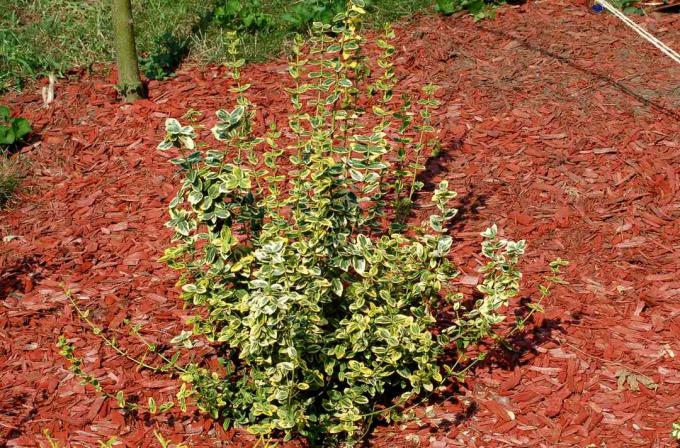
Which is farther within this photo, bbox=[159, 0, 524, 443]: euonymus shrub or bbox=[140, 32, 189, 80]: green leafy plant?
bbox=[140, 32, 189, 80]: green leafy plant

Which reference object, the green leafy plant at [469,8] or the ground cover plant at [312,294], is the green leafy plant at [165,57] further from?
the ground cover plant at [312,294]

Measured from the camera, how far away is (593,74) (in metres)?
5.65

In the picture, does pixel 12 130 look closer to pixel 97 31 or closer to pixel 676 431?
pixel 97 31

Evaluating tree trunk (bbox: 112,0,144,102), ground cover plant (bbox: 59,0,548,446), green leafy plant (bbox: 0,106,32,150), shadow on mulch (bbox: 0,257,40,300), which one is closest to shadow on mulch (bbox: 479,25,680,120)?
ground cover plant (bbox: 59,0,548,446)

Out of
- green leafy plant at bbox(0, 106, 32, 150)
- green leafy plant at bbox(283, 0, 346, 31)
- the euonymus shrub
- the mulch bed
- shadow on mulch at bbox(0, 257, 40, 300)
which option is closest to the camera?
the euonymus shrub

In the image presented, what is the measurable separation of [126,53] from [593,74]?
302 cm

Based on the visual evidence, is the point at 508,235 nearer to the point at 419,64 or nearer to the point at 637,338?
the point at 637,338

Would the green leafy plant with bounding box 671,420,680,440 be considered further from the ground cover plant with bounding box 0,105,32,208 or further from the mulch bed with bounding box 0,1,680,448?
the ground cover plant with bounding box 0,105,32,208

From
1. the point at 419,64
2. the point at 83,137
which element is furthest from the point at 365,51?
the point at 83,137

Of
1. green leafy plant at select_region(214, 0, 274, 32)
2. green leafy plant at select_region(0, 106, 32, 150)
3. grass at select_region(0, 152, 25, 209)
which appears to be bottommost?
grass at select_region(0, 152, 25, 209)

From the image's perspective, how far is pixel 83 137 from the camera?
5.48 m

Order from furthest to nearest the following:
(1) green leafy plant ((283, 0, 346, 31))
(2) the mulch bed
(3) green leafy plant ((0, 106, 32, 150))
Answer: (1) green leafy plant ((283, 0, 346, 31)) < (3) green leafy plant ((0, 106, 32, 150)) < (2) the mulch bed

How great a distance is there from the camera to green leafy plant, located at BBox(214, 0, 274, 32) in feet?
20.4

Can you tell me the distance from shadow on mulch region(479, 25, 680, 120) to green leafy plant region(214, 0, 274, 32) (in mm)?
1565
